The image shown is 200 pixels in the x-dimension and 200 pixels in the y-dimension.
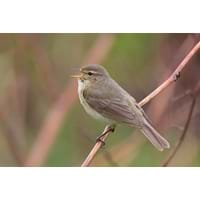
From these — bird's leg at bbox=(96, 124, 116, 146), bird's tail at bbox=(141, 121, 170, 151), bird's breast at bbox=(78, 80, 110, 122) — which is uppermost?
bird's breast at bbox=(78, 80, 110, 122)

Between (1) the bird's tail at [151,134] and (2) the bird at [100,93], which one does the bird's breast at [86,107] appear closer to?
(2) the bird at [100,93]

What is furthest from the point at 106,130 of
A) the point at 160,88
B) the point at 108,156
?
the point at 160,88

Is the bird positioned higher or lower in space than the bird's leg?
higher

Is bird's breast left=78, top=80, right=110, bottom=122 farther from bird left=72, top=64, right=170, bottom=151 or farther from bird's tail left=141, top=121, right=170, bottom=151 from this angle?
bird's tail left=141, top=121, right=170, bottom=151

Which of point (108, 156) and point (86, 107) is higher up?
point (86, 107)

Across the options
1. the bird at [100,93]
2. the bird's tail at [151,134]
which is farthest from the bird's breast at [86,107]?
the bird's tail at [151,134]

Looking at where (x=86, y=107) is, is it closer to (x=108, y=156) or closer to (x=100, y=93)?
(x=100, y=93)

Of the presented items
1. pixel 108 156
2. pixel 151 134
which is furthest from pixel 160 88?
pixel 108 156

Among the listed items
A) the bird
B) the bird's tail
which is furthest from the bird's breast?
the bird's tail
